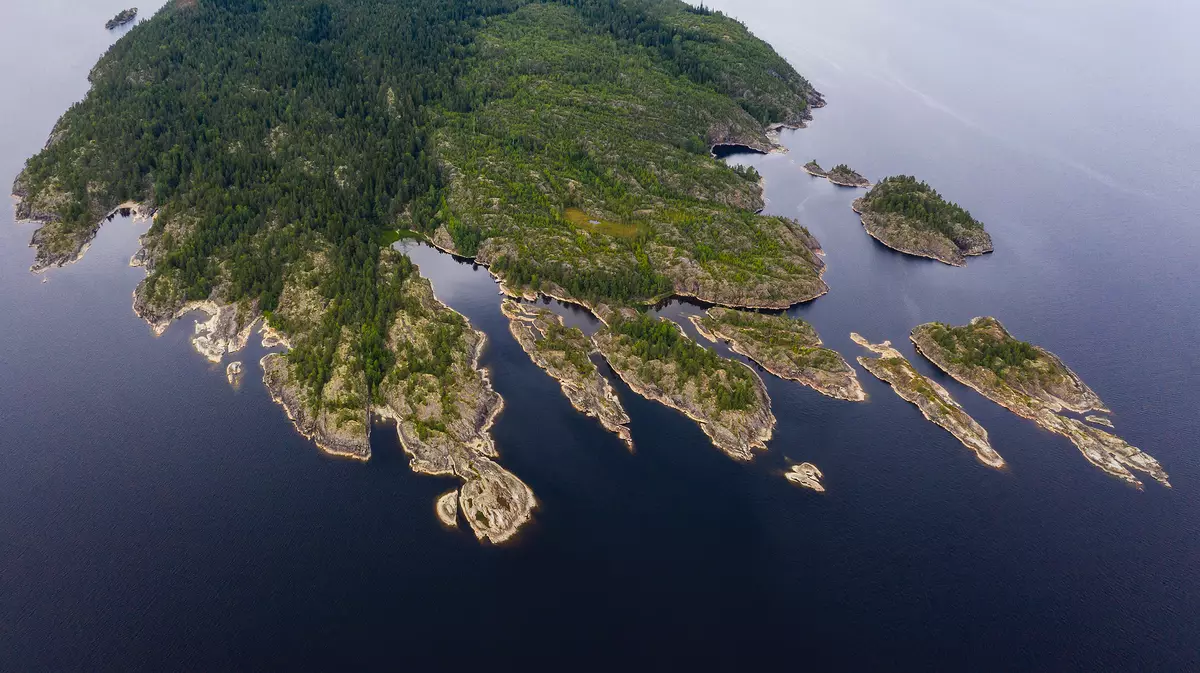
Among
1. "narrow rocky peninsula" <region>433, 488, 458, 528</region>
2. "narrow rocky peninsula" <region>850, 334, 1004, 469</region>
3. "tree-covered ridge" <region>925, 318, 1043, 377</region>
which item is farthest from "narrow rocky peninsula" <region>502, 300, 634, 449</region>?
"tree-covered ridge" <region>925, 318, 1043, 377</region>

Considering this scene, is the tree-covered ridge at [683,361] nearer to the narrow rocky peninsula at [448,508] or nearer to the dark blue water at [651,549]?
the dark blue water at [651,549]

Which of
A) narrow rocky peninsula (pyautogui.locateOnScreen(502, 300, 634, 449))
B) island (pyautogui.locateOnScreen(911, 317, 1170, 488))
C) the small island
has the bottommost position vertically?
the small island

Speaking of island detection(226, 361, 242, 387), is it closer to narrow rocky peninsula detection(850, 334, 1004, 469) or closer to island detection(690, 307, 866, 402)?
island detection(690, 307, 866, 402)

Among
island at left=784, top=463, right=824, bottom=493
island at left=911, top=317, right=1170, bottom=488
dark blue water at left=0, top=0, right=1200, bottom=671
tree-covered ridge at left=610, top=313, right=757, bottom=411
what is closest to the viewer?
dark blue water at left=0, top=0, right=1200, bottom=671

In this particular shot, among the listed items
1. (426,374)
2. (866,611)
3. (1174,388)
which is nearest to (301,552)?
(426,374)

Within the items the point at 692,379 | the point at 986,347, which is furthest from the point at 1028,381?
the point at 692,379

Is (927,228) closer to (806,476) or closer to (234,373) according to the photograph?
(806,476)
